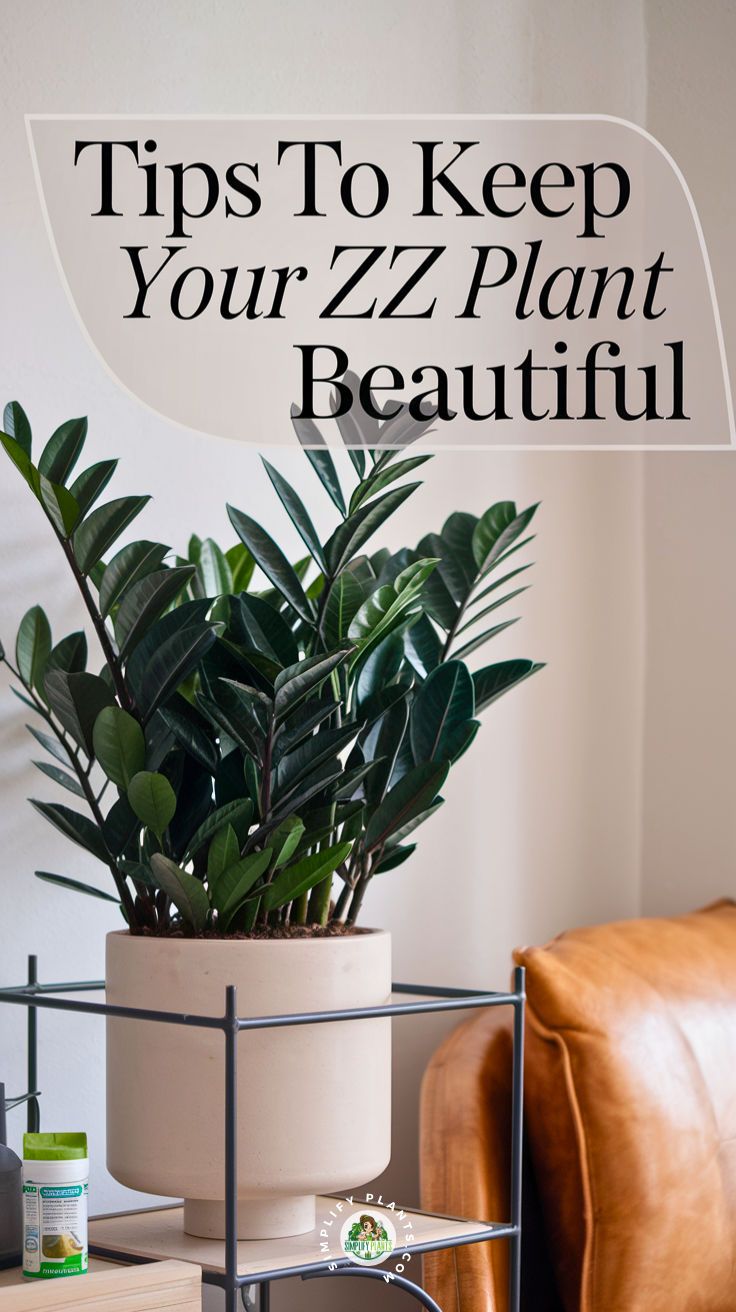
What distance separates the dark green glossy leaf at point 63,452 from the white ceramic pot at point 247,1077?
1.16ft

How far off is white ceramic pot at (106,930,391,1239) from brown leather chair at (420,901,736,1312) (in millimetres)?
288

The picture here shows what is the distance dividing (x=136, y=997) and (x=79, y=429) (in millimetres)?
429

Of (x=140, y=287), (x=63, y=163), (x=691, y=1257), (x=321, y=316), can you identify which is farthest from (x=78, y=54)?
(x=691, y=1257)

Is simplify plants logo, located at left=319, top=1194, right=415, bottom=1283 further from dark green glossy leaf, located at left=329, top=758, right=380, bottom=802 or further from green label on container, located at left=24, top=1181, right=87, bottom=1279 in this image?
dark green glossy leaf, located at left=329, top=758, right=380, bottom=802

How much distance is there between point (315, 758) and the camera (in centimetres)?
99

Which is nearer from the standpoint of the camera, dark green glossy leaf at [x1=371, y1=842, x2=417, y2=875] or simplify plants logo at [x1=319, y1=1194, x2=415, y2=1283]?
simplify plants logo at [x1=319, y1=1194, x2=415, y2=1283]

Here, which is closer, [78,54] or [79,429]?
[79,429]

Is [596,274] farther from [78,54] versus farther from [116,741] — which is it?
[116,741]

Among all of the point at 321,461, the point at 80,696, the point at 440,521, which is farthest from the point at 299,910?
the point at 440,521

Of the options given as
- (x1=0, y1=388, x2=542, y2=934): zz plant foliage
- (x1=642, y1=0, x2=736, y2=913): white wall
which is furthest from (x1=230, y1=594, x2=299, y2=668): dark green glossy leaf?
(x1=642, y1=0, x2=736, y2=913): white wall

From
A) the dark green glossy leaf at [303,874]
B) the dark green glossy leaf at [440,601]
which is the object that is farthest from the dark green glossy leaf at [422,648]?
the dark green glossy leaf at [303,874]

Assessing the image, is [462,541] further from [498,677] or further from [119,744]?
[119,744]

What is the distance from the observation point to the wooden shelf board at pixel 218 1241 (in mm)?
964

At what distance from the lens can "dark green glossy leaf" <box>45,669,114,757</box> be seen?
1021 millimetres
